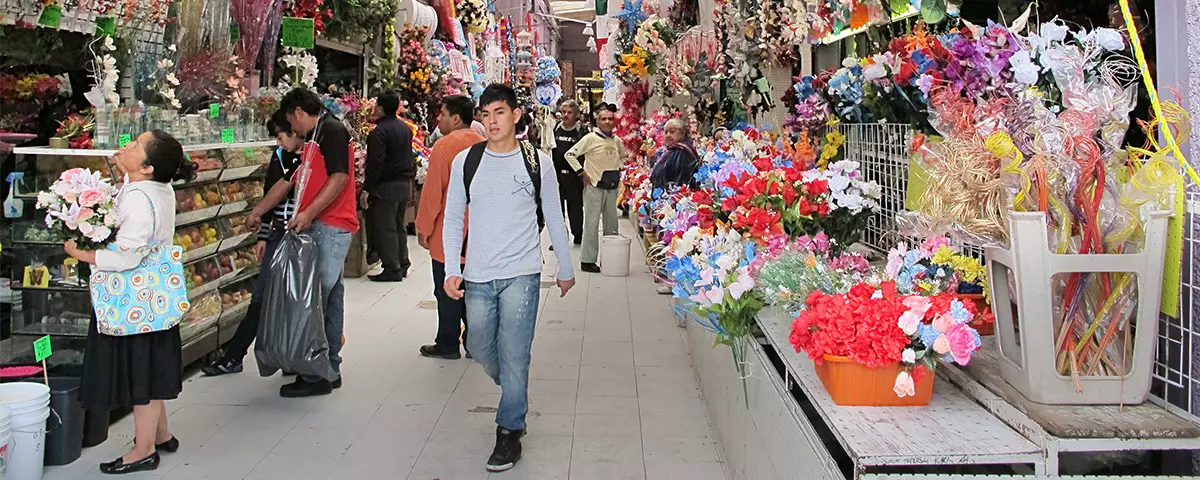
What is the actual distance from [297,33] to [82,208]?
12.0 feet

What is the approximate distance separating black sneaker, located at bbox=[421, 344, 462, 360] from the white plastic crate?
3587 mm

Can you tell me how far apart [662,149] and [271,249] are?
3.62m

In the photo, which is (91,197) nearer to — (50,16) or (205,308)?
(50,16)

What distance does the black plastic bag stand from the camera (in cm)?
409

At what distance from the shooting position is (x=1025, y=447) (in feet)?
5.99

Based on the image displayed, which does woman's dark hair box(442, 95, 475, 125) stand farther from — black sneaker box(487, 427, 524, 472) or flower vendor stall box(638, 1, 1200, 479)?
flower vendor stall box(638, 1, 1200, 479)

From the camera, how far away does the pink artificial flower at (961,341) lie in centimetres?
197

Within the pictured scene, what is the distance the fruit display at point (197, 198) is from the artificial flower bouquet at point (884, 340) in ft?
11.7

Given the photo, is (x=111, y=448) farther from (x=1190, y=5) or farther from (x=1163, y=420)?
(x=1190, y=5)

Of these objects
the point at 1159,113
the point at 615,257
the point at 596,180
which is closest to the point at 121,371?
the point at 1159,113

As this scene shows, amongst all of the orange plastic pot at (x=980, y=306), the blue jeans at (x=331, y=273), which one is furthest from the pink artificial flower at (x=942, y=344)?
the blue jeans at (x=331, y=273)

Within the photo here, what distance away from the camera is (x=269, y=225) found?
181 inches

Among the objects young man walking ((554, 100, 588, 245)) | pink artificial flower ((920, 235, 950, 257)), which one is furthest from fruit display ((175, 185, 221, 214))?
young man walking ((554, 100, 588, 245))

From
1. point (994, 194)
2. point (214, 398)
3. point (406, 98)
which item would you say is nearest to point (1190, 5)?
point (994, 194)
